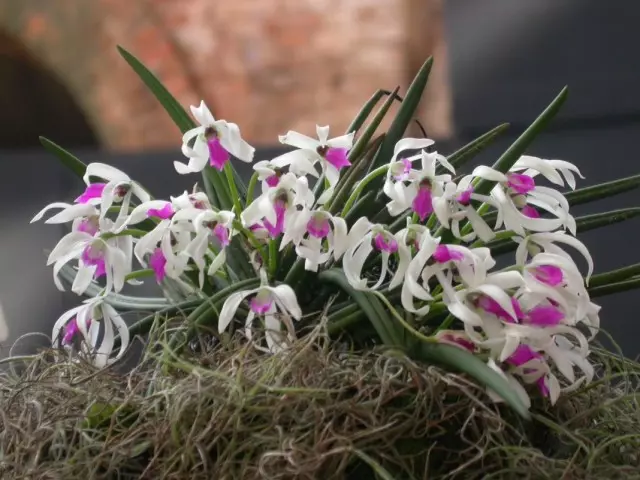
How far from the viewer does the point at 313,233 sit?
1.47ft

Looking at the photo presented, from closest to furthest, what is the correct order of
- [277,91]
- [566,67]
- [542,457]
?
[542,457] → [566,67] → [277,91]

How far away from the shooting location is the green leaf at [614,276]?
1.64 ft

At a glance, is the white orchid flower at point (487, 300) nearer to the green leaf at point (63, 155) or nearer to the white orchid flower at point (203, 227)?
the white orchid flower at point (203, 227)

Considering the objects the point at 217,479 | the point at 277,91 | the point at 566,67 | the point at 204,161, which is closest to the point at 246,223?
the point at 204,161

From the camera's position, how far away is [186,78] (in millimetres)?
1403

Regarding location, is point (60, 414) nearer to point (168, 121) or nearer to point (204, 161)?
point (204, 161)

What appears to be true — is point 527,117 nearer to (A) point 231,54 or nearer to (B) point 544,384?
(A) point 231,54

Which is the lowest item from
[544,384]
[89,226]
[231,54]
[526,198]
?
[544,384]

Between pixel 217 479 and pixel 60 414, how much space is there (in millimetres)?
116

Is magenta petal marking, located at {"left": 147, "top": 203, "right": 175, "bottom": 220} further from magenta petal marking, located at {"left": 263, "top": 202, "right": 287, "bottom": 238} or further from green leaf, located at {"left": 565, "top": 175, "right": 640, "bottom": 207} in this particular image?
green leaf, located at {"left": 565, "top": 175, "right": 640, "bottom": 207}

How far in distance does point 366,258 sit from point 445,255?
0.25ft

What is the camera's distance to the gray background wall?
3.67ft

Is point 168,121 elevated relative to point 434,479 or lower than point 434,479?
elevated

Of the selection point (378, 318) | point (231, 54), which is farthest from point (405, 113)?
point (231, 54)
